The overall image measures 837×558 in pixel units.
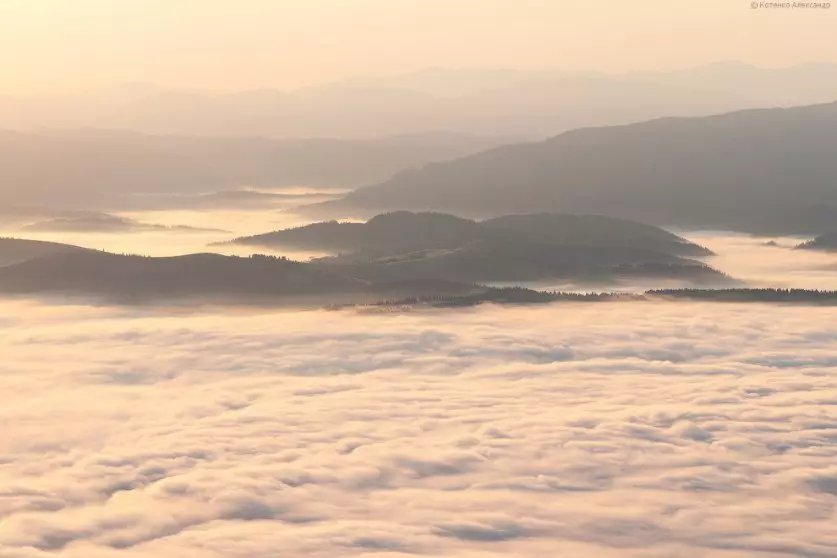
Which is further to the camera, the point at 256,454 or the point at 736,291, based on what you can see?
the point at 736,291

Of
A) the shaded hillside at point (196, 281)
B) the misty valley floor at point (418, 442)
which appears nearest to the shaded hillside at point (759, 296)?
the misty valley floor at point (418, 442)

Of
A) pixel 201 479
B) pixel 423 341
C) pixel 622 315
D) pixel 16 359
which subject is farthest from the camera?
pixel 622 315

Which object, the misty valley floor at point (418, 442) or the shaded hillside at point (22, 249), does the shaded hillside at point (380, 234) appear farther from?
the misty valley floor at point (418, 442)

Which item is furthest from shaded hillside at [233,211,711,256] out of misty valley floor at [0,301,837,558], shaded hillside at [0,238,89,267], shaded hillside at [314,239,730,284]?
misty valley floor at [0,301,837,558]

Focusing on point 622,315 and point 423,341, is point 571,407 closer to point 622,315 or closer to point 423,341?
point 423,341

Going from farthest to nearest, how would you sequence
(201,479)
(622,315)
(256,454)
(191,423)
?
1. (622,315)
2. (191,423)
3. (256,454)
4. (201,479)

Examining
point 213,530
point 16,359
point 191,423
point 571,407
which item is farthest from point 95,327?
point 213,530

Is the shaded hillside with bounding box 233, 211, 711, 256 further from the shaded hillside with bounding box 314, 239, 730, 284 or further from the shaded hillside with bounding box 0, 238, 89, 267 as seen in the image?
the shaded hillside with bounding box 0, 238, 89, 267
